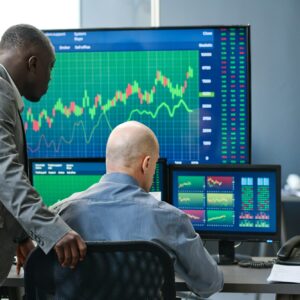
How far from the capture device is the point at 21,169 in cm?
193

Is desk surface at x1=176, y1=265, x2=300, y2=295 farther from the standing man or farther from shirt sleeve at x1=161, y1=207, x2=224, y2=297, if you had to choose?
the standing man

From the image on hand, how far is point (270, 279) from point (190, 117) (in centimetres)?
138

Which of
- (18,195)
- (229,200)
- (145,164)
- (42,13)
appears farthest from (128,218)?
(42,13)

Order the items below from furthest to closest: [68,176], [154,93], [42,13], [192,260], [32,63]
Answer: [42,13], [154,93], [68,176], [32,63], [192,260]

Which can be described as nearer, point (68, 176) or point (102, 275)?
point (102, 275)

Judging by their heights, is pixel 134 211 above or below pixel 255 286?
above

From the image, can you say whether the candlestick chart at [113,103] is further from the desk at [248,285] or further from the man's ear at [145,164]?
the man's ear at [145,164]

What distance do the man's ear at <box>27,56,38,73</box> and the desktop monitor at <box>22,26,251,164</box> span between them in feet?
4.56

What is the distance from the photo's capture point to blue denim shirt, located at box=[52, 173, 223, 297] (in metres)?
1.92

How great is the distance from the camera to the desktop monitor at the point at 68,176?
2775mm

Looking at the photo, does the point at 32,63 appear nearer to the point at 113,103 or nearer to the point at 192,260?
the point at 192,260

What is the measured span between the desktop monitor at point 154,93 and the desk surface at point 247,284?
3.66 feet

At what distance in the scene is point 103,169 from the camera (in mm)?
2807

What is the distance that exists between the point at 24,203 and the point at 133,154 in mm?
373
